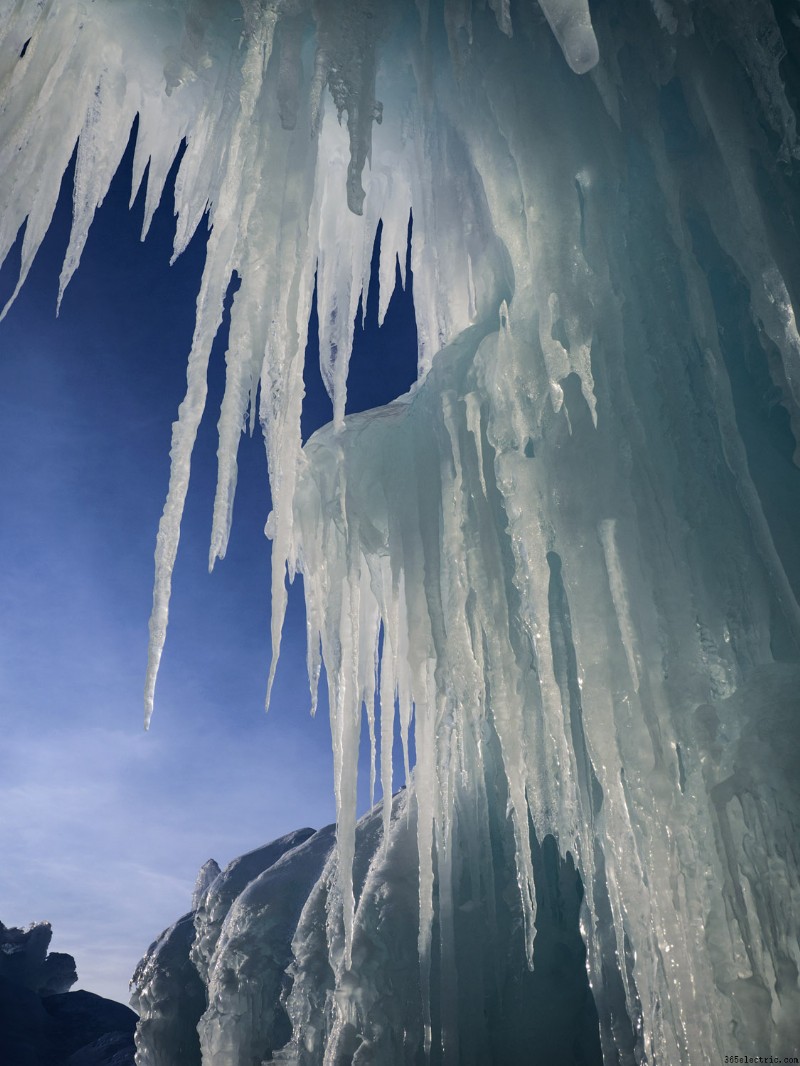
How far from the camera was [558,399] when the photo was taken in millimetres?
2771

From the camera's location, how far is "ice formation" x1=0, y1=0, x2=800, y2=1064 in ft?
7.24

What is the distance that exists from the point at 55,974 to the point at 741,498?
1091 inches

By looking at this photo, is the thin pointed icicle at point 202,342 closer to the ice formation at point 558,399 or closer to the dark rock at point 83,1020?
the ice formation at point 558,399

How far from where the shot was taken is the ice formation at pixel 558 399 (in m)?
2.21

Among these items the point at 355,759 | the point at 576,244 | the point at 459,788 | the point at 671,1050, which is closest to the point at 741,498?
the point at 576,244

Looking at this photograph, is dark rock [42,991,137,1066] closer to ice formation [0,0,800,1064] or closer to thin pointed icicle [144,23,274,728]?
ice formation [0,0,800,1064]

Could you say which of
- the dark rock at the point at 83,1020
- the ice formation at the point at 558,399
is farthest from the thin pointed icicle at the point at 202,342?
the dark rock at the point at 83,1020

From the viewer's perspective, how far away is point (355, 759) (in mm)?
3719

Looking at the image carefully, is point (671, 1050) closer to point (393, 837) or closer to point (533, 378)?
point (533, 378)

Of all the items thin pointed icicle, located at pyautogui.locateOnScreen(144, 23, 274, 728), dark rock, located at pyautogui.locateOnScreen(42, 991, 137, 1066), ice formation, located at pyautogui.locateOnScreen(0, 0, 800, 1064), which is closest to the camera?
ice formation, located at pyautogui.locateOnScreen(0, 0, 800, 1064)

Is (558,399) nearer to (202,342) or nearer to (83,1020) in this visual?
(202,342)

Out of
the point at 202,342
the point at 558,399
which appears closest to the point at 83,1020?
the point at 202,342

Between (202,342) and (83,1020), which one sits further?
(83,1020)

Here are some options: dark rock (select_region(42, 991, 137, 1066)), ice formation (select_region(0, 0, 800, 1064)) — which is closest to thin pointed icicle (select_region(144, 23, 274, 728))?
ice formation (select_region(0, 0, 800, 1064))
